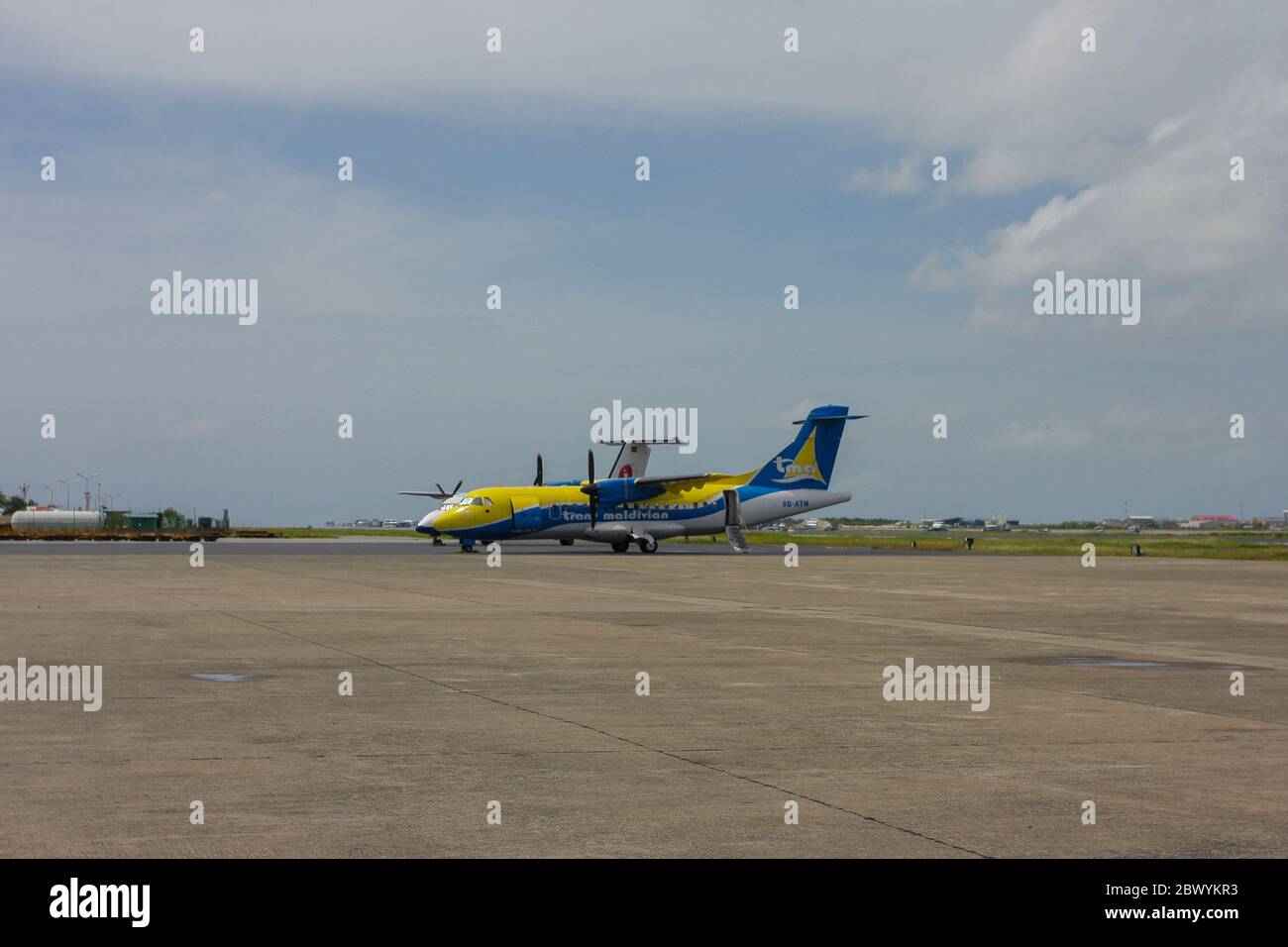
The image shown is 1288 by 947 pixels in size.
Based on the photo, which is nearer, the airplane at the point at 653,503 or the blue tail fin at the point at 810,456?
the airplane at the point at 653,503

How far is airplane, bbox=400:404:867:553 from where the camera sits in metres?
76.8

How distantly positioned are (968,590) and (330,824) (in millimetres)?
34241

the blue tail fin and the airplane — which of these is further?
the blue tail fin

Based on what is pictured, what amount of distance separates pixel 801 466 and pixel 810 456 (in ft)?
3.09

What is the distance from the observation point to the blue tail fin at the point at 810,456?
83.6 metres

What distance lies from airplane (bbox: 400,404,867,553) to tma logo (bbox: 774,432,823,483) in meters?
0.06

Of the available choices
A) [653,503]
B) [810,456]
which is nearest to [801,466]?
[810,456]

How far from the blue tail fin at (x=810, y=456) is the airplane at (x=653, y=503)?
0.20ft

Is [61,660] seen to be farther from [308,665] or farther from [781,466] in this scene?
[781,466]

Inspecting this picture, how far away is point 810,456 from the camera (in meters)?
84.4

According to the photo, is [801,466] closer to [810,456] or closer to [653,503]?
[810,456]

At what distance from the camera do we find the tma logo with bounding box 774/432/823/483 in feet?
274
